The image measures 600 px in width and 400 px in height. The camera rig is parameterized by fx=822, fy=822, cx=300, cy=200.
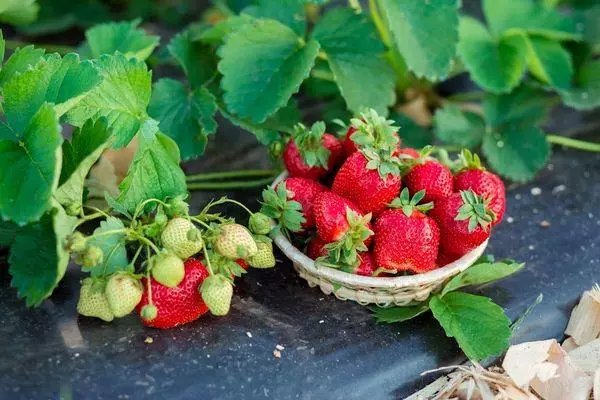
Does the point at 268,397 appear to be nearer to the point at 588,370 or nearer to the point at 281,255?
the point at 281,255

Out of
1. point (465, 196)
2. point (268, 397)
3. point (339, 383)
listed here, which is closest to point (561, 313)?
point (465, 196)

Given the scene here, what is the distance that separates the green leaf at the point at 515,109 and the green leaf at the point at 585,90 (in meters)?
0.06

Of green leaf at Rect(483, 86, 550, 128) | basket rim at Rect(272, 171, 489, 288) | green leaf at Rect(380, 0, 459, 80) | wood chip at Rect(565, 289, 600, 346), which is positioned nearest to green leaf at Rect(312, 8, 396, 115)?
green leaf at Rect(380, 0, 459, 80)

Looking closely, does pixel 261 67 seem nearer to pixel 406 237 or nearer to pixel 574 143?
pixel 406 237

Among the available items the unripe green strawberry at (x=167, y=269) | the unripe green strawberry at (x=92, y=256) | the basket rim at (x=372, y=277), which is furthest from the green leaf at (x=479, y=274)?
the unripe green strawberry at (x=92, y=256)

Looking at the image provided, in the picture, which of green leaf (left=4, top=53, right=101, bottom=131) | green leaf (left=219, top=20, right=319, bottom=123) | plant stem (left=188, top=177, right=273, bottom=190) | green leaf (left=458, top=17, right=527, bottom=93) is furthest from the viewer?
green leaf (left=458, top=17, right=527, bottom=93)

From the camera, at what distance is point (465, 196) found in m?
1.31

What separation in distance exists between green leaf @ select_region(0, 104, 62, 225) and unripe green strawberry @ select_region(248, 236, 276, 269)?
0.33 m

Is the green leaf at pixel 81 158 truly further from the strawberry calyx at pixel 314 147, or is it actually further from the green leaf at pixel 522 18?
the green leaf at pixel 522 18

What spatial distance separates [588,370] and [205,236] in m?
0.67

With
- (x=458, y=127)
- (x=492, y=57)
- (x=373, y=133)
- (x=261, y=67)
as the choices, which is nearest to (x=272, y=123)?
(x=261, y=67)

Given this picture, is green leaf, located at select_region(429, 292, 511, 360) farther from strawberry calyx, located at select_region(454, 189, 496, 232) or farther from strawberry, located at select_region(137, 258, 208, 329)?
strawberry, located at select_region(137, 258, 208, 329)

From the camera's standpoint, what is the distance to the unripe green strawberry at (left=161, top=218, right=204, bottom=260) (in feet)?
4.02

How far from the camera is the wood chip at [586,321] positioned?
1411mm
